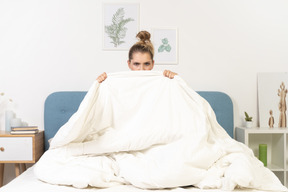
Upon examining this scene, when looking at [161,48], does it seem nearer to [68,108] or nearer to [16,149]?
[68,108]

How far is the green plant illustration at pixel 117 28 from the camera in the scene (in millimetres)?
2951

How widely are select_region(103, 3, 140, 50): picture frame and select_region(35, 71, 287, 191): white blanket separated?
3.24 feet

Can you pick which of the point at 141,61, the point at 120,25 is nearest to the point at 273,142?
the point at 141,61

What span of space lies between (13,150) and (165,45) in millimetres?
1701

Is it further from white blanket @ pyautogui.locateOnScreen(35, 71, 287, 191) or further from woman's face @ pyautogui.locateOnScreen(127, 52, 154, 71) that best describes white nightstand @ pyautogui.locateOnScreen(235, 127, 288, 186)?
woman's face @ pyautogui.locateOnScreen(127, 52, 154, 71)

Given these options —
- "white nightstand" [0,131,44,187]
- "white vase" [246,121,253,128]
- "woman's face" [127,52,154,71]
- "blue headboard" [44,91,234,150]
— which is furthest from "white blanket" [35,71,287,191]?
"white vase" [246,121,253,128]

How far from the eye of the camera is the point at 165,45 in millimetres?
2979

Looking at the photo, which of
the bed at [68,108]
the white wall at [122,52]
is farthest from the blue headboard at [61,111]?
the white wall at [122,52]

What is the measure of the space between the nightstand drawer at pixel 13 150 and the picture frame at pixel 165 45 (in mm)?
1456

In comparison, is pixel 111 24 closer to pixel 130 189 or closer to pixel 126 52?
pixel 126 52

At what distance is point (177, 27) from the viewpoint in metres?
2.99

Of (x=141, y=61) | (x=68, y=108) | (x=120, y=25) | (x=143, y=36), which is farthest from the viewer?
(x=120, y=25)

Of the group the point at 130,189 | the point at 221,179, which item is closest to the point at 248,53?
the point at 221,179

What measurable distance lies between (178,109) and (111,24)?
4.68ft
